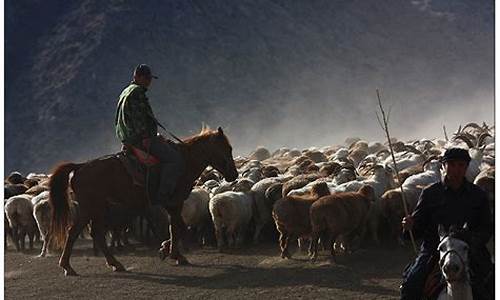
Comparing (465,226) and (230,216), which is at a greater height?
(230,216)

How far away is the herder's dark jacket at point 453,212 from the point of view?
5594mm

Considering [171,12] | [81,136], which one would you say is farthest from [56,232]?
[171,12]

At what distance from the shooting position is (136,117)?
10422mm

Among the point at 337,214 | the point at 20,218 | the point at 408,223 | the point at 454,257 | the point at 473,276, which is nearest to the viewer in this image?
the point at 454,257

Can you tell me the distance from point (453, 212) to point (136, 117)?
5.54 metres

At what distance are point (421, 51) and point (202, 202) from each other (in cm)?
3294

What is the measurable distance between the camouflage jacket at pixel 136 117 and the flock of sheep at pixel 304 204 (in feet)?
5.86

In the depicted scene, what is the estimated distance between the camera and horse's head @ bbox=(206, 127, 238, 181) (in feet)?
35.7

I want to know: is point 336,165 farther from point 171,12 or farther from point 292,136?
point 171,12

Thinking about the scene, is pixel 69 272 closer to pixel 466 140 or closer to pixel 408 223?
pixel 408 223

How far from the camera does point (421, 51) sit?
43844mm

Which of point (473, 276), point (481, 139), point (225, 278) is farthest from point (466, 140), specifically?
point (473, 276)

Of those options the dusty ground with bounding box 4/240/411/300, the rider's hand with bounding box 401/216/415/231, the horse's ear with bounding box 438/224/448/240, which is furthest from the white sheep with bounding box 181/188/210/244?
the horse's ear with bounding box 438/224/448/240

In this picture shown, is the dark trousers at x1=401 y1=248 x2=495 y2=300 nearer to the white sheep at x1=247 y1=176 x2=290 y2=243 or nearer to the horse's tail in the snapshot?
the horse's tail
